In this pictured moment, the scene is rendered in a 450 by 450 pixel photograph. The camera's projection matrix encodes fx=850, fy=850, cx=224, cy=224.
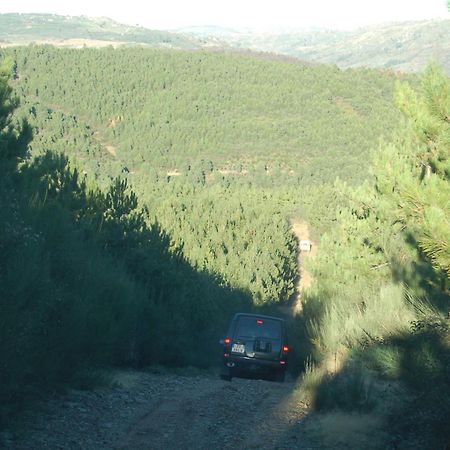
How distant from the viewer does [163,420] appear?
11750 mm

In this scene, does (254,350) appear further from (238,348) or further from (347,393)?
(347,393)

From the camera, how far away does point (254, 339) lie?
760 inches

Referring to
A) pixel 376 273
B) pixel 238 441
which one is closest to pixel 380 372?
pixel 238 441

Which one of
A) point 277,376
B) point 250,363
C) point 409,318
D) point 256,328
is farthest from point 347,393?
point 256,328

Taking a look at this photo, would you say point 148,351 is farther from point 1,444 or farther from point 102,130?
point 102,130

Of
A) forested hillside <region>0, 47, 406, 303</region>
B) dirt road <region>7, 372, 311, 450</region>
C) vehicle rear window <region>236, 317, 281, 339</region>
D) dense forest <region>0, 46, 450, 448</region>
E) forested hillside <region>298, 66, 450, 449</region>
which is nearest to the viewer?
forested hillside <region>298, 66, 450, 449</region>

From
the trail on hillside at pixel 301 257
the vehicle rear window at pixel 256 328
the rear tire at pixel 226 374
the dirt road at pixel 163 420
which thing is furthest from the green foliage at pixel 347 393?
the trail on hillside at pixel 301 257

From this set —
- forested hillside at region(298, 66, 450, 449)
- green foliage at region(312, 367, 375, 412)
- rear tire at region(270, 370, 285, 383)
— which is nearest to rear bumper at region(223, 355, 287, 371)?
rear tire at region(270, 370, 285, 383)

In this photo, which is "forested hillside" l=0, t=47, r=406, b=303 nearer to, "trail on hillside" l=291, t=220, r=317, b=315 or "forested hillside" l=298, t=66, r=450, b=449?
"trail on hillside" l=291, t=220, r=317, b=315

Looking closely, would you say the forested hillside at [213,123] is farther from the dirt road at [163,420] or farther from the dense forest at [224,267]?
the dirt road at [163,420]

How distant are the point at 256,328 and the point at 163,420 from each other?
790cm

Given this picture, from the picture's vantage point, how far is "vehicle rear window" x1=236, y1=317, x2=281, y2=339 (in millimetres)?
19422

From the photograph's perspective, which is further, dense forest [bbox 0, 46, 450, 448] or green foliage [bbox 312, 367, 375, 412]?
green foliage [bbox 312, 367, 375, 412]

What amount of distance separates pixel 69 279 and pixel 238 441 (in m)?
5.35
